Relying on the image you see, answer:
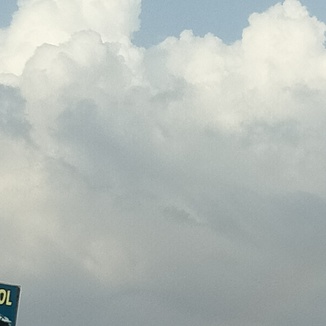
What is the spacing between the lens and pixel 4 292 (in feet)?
346

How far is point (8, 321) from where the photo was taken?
104375 mm

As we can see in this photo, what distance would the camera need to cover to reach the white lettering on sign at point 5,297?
346 feet

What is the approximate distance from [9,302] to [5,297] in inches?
17.5

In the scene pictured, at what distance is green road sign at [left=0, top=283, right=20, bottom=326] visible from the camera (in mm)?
105250

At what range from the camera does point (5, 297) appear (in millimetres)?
105438

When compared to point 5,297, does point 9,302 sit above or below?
below

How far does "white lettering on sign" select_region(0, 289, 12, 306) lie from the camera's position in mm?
Answer: 105312

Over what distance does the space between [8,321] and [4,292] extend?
7.26ft

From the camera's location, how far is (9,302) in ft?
346

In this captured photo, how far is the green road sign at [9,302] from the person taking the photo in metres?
105
